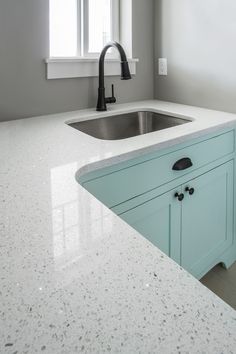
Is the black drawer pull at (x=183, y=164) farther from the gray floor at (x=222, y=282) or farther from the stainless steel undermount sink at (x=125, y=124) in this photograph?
the gray floor at (x=222, y=282)

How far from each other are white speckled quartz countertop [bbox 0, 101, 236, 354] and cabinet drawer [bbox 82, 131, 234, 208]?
9.8 inches

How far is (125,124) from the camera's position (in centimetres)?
168

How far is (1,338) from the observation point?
0.34 m

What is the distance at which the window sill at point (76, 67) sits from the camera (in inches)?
59.7

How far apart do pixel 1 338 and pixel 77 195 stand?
15.2 inches

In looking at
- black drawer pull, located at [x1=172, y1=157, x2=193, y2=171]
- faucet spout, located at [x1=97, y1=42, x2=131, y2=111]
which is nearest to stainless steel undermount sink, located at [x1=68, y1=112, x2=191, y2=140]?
faucet spout, located at [x1=97, y1=42, x2=131, y2=111]

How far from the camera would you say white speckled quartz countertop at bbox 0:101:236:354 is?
34 cm

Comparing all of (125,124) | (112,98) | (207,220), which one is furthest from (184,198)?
(112,98)

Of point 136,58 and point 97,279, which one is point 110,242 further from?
point 136,58

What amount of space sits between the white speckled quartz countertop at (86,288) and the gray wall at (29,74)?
2.70 feet

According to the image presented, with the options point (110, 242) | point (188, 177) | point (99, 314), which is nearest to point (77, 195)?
point (110, 242)

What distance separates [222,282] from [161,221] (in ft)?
2.12

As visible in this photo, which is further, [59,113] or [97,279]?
[59,113]

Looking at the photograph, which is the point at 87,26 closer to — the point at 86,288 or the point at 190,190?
the point at 190,190
